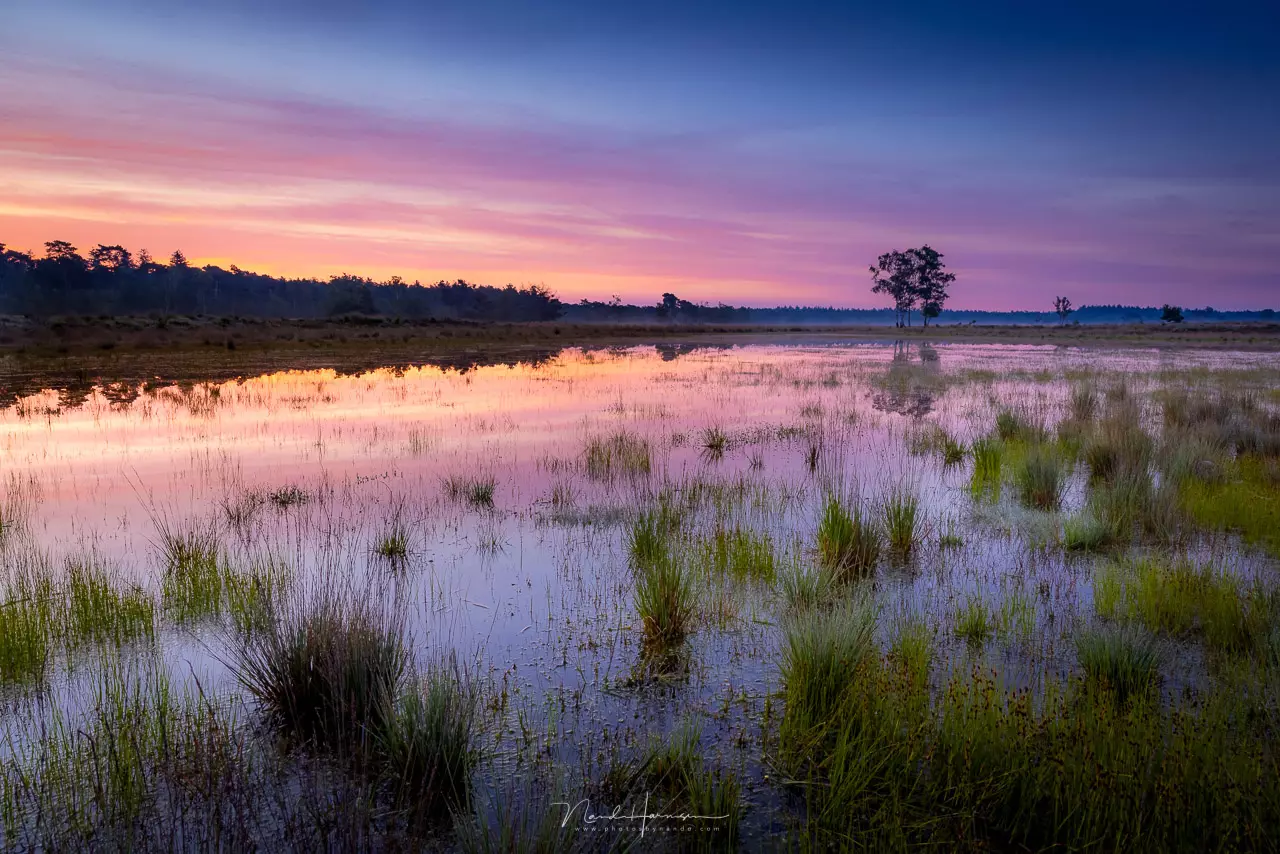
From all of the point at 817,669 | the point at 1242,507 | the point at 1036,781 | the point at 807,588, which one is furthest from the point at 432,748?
the point at 1242,507

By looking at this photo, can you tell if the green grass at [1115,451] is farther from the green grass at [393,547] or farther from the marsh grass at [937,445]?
the green grass at [393,547]

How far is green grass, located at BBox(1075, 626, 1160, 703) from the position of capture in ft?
14.6

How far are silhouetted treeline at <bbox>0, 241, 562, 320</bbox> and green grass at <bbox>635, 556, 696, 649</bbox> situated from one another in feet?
294

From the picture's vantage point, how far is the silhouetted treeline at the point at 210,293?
3797 inches

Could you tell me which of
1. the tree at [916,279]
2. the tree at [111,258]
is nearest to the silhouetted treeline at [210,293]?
the tree at [111,258]

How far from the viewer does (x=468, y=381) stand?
26984mm

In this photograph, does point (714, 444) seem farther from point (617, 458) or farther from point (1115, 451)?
point (1115, 451)

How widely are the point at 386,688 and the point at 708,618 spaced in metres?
2.85

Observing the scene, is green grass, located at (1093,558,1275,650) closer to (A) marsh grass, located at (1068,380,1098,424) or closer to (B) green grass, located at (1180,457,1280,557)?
(B) green grass, located at (1180,457,1280,557)

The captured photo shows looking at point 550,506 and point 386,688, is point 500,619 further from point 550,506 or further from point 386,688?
point 550,506

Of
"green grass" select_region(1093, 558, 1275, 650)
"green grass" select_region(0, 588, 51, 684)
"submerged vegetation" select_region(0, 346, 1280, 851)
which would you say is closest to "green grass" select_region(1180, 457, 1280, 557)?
"submerged vegetation" select_region(0, 346, 1280, 851)

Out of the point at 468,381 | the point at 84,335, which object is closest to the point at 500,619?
the point at 468,381

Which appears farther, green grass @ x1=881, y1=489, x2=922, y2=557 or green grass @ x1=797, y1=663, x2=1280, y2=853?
green grass @ x1=881, y1=489, x2=922, y2=557

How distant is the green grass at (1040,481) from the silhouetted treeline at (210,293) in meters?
88.6
